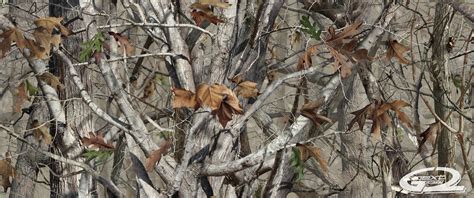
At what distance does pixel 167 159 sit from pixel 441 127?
272 centimetres

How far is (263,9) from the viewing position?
5.18 m

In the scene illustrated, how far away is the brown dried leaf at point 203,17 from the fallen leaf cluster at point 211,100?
2.14ft

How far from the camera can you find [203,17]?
5.05 meters


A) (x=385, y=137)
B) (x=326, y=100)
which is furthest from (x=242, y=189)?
(x=385, y=137)

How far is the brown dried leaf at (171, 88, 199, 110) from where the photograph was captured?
4.38 m

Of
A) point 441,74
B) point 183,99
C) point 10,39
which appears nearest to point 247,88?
point 183,99

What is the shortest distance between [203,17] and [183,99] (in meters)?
0.81

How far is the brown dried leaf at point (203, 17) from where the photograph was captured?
16.3 feet

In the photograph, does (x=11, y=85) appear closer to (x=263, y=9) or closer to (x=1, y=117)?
(x=263, y=9)

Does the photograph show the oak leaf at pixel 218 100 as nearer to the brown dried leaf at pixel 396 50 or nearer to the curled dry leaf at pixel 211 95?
the curled dry leaf at pixel 211 95

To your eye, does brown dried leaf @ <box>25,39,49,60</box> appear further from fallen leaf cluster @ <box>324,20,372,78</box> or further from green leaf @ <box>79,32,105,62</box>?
fallen leaf cluster @ <box>324,20,372,78</box>

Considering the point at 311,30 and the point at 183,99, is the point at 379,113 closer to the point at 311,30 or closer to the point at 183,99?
the point at 311,30

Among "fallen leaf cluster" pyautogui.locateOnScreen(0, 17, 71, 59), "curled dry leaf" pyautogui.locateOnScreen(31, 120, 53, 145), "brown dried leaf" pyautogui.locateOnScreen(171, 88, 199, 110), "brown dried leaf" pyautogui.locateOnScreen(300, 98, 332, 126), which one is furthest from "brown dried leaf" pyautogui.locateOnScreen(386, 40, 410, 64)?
"curled dry leaf" pyautogui.locateOnScreen(31, 120, 53, 145)

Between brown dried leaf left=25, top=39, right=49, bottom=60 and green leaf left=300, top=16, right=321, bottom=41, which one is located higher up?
brown dried leaf left=25, top=39, right=49, bottom=60
